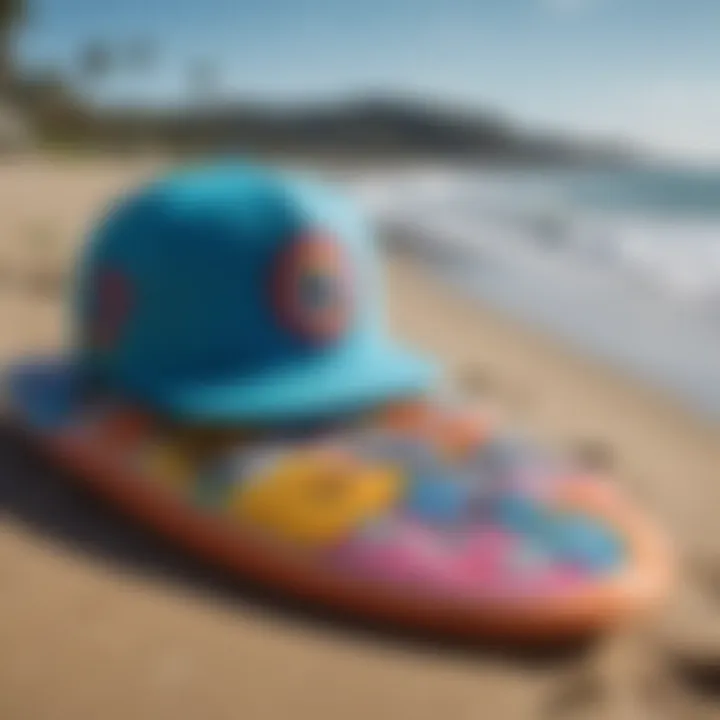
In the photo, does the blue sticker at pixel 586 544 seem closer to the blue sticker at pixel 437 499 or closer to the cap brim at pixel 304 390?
the blue sticker at pixel 437 499

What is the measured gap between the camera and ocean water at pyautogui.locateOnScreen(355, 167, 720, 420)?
15.9 feet

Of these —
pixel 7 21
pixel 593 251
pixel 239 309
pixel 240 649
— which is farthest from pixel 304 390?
pixel 7 21

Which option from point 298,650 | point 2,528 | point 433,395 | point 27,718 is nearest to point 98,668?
point 27,718

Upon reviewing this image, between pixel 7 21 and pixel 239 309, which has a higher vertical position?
pixel 7 21

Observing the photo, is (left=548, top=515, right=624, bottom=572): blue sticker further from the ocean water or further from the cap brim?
the ocean water

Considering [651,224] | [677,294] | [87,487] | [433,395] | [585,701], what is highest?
[651,224]

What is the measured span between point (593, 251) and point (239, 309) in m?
5.18

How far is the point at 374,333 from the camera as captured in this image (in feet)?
9.73

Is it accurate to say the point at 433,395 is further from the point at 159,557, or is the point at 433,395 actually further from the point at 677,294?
the point at 677,294

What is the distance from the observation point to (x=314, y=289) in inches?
110

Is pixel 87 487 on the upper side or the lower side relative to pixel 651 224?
lower

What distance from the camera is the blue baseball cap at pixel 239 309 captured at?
2713mm

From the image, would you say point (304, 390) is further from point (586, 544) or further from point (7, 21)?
point (7, 21)

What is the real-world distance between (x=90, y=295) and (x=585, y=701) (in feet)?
5.04
